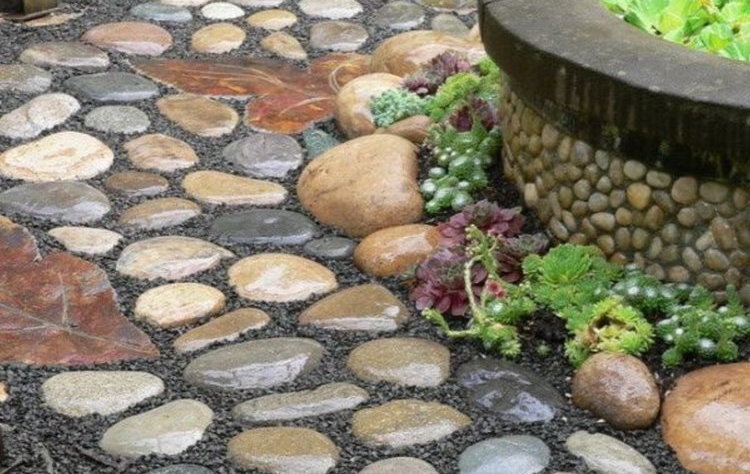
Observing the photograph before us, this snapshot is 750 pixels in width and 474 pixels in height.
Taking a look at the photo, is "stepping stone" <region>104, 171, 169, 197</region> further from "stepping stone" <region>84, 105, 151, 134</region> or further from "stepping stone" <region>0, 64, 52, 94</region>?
"stepping stone" <region>0, 64, 52, 94</region>

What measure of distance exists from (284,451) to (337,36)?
11.2ft

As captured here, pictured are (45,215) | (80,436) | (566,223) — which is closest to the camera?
(80,436)

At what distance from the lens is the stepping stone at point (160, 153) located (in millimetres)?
5391

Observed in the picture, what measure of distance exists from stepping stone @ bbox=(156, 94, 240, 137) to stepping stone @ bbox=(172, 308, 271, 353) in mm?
1440

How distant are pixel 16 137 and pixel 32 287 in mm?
1176

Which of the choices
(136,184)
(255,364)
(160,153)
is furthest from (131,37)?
(255,364)

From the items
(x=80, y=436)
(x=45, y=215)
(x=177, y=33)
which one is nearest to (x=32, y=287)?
(x=45, y=215)

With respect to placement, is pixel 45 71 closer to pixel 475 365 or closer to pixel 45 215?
pixel 45 215

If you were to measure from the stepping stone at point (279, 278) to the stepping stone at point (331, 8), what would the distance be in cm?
245

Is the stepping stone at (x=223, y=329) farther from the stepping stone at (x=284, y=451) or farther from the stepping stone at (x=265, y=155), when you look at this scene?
the stepping stone at (x=265, y=155)

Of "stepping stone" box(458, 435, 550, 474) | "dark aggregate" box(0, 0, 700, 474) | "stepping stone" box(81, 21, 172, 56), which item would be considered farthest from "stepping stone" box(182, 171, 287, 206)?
"stepping stone" box(458, 435, 550, 474)

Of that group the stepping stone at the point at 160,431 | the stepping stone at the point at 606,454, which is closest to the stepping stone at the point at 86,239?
the stepping stone at the point at 160,431

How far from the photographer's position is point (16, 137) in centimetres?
555

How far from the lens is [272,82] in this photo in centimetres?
620
